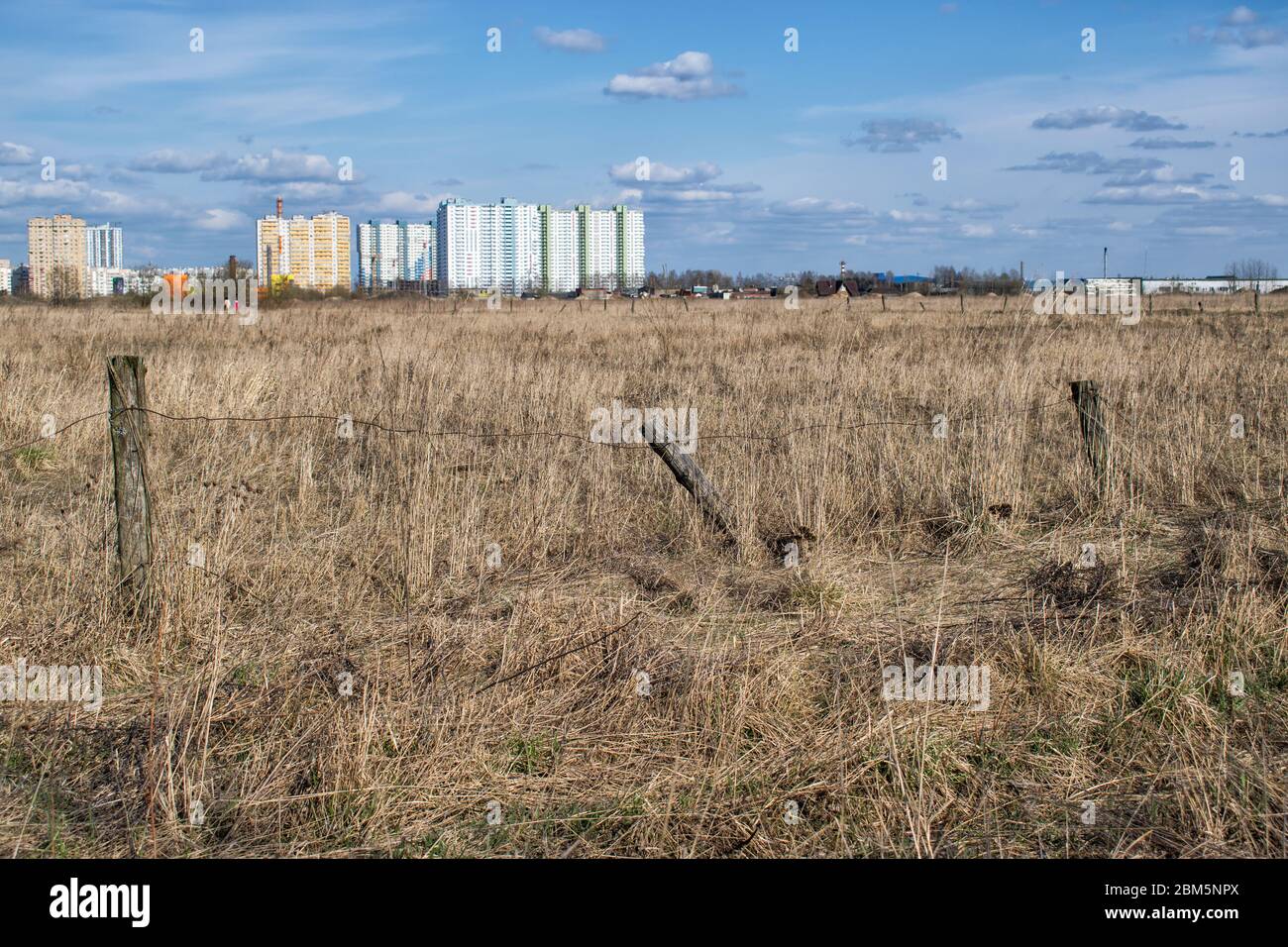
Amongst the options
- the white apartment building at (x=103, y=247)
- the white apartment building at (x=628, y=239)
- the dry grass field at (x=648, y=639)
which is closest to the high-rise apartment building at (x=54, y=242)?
the white apartment building at (x=103, y=247)

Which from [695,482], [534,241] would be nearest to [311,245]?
[534,241]

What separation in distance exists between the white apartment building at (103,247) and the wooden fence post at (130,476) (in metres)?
124

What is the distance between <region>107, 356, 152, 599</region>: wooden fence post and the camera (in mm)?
4938

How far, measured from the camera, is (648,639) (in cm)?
477

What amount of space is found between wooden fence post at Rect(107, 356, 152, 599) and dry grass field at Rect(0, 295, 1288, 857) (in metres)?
0.10

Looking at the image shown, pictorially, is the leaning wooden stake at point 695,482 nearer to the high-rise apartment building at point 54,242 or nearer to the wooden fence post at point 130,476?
the wooden fence post at point 130,476

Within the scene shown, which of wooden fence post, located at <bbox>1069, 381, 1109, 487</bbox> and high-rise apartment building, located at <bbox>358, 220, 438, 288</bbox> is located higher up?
high-rise apartment building, located at <bbox>358, 220, 438, 288</bbox>

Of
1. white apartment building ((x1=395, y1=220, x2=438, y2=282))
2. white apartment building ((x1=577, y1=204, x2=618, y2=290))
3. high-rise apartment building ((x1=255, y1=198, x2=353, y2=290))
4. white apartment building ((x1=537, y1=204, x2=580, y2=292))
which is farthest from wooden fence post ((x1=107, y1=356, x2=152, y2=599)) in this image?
white apartment building ((x1=395, y1=220, x2=438, y2=282))

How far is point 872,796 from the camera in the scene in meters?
3.51

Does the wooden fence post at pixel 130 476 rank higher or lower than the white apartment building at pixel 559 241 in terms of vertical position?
lower

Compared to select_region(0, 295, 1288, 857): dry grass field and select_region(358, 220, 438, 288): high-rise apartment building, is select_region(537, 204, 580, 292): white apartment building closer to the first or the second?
select_region(358, 220, 438, 288): high-rise apartment building

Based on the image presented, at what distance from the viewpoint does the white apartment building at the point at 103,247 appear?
116 meters
